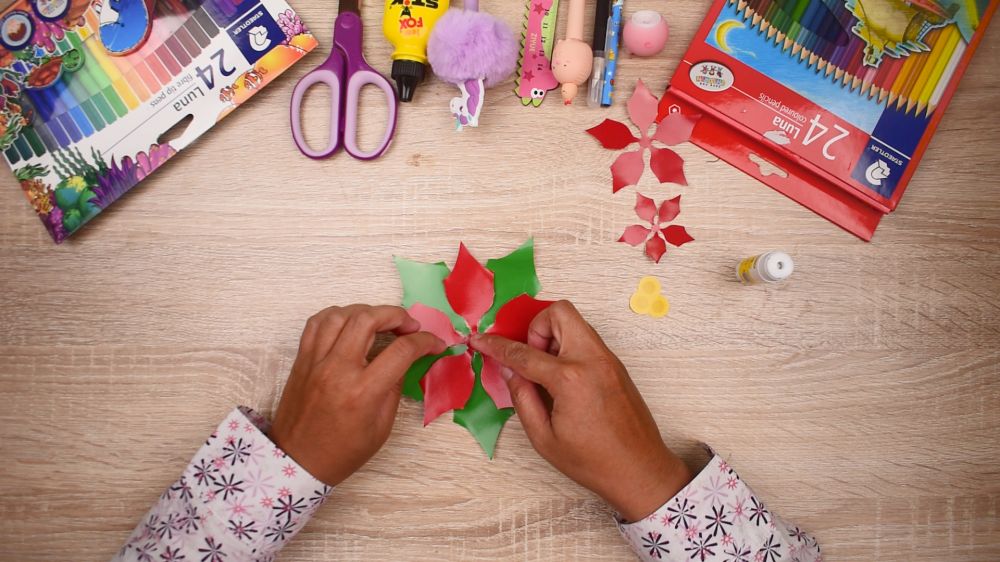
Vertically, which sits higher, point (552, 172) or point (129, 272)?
point (552, 172)

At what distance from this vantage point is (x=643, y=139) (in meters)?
0.80

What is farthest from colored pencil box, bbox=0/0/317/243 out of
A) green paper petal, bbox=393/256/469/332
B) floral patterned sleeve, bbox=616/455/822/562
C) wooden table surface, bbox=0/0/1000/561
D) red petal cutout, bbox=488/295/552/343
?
floral patterned sleeve, bbox=616/455/822/562

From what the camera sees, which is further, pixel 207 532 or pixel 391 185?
pixel 391 185

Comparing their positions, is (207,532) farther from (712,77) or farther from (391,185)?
(712,77)

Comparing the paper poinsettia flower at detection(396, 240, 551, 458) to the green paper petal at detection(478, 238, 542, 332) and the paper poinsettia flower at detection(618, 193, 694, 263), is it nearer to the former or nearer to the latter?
the green paper petal at detection(478, 238, 542, 332)

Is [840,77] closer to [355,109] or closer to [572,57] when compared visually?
[572,57]

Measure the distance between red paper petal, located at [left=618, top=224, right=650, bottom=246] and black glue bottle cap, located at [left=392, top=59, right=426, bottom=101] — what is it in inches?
12.0

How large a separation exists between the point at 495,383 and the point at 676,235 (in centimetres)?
28

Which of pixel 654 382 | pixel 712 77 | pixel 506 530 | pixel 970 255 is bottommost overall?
pixel 506 530

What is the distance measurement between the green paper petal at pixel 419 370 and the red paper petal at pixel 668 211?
28 cm

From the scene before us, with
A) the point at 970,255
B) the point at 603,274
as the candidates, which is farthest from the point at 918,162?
the point at 603,274

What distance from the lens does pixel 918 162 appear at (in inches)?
31.0

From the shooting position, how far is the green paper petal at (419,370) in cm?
76

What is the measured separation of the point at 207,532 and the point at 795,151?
0.78 meters
